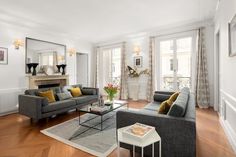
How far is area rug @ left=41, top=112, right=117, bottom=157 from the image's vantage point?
7.17ft

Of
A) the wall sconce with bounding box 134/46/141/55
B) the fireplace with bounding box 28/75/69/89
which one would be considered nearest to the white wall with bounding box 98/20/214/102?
the wall sconce with bounding box 134/46/141/55

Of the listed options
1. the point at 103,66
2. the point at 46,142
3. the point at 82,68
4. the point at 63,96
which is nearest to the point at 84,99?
the point at 63,96

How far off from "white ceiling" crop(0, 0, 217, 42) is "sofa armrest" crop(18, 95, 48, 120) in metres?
2.20

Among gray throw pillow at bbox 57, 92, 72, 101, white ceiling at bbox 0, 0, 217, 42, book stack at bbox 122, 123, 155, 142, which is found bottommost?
book stack at bbox 122, 123, 155, 142

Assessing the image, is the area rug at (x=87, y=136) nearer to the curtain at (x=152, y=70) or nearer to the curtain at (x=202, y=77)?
the curtain at (x=152, y=70)

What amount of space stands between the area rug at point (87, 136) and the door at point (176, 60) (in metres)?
3.01

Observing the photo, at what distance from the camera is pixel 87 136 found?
261 centimetres

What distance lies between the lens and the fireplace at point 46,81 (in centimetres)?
442

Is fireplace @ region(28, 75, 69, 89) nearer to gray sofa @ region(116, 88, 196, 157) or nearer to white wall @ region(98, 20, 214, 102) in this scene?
white wall @ region(98, 20, 214, 102)

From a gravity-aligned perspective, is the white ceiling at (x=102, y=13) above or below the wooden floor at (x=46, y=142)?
above

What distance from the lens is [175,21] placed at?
4594 millimetres

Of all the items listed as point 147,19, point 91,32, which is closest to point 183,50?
point 147,19

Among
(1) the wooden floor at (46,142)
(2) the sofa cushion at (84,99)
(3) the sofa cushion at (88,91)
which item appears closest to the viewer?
(1) the wooden floor at (46,142)

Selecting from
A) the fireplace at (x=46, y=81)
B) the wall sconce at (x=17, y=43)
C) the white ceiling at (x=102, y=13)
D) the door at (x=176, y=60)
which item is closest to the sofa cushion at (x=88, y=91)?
the fireplace at (x=46, y=81)
